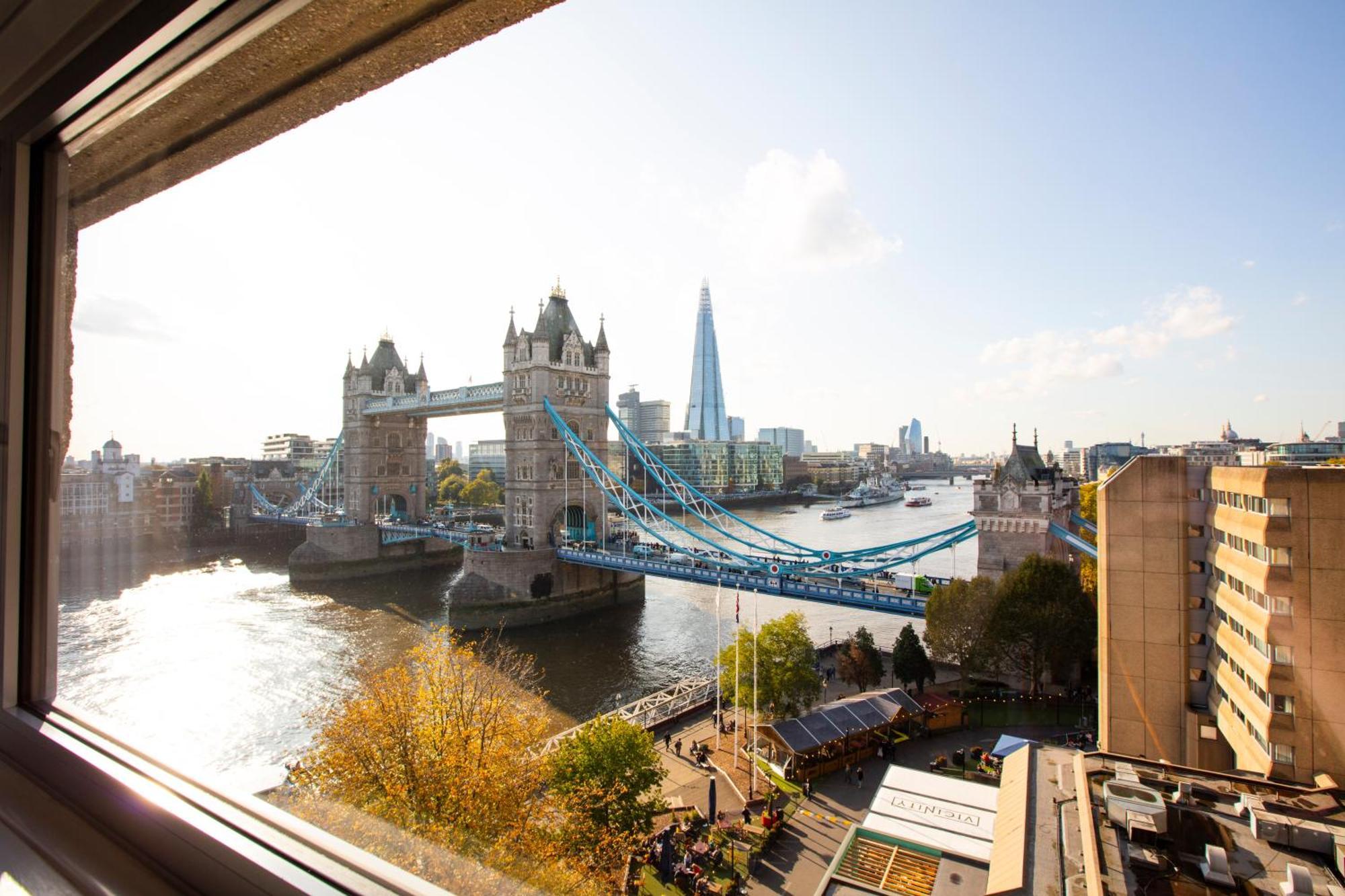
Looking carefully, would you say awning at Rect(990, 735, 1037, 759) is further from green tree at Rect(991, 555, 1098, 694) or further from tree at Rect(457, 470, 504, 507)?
tree at Rect(457, 470, 504, 507)

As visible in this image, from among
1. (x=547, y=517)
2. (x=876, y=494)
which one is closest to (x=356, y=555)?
(x=547, y=517)

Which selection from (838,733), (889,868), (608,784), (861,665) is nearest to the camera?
(889,868)

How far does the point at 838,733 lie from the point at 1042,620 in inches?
199

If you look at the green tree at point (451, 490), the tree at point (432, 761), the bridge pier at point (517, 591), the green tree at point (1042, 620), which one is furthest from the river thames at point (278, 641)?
the green tree at point (451, 490)

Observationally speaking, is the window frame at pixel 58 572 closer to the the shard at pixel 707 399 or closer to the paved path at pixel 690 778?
Answer: the paved path at pixel 690 778

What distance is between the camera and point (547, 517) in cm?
2252

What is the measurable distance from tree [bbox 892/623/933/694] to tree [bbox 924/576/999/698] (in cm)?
36

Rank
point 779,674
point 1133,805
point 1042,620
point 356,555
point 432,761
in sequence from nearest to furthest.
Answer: point 1133,805, point 432,761, point 779,674, point 1042,620, point 356,555

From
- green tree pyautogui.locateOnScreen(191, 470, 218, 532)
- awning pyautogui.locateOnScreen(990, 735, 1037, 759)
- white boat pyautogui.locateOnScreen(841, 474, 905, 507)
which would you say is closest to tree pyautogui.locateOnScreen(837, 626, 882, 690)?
awning pyautogui.locateOnScreen(990, 735, 1037, 759)

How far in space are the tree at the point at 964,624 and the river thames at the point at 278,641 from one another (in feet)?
14.3

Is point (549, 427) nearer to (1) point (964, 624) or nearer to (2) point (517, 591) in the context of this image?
(2) point (517, 591)

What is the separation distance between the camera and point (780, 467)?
220ft

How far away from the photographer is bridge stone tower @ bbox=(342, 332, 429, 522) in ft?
102

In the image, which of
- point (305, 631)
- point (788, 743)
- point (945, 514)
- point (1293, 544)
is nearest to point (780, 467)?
point (945, 514)
